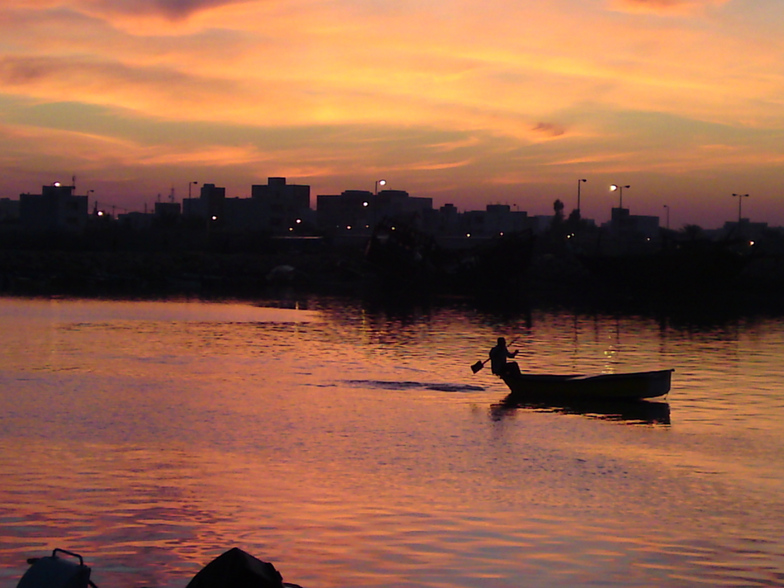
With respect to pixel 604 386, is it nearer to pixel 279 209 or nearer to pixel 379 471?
pixel 379 471

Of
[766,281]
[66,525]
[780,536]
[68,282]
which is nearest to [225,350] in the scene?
[66,525]

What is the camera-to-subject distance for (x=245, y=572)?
870 centimetres

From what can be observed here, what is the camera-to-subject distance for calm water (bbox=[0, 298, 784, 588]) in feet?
42.2

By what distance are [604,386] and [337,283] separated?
271 feet

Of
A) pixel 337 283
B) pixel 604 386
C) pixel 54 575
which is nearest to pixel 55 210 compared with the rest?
pixel 337 283

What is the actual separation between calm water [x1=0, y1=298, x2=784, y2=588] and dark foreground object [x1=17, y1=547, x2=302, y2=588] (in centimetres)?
306

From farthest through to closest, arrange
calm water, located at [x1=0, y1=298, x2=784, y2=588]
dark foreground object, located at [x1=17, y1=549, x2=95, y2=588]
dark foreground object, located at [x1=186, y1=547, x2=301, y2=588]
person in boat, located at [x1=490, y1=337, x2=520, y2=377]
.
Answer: person in boat, located at [x1=490, y1=337, x2=520, y2=377] < calm water, located at [x1=0, y1=298, x2=784, y2=588] < dark foreground object, located at [x1=186, y1=547, x2=301, y2=588] < dark foreground object, located at [x1=17, y1=549, x2=95, y2=588]

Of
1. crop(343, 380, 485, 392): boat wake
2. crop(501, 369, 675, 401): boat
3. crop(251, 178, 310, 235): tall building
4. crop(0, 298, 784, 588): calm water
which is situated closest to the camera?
crop(0, 298, 784, 588): calm water

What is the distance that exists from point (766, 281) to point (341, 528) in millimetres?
98534

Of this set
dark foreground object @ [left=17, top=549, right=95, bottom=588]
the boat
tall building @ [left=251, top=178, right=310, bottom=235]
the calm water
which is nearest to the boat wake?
the calm water

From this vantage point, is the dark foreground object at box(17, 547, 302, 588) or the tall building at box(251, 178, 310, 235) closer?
the dark foreground object at box(17, 547, 302, 588)

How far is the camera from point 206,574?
29.0 ft

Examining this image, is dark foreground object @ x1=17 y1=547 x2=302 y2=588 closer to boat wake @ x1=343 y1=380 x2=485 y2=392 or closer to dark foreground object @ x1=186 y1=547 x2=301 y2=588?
dark foreground object @ x1=186 y1=547 x2=301 y2=588

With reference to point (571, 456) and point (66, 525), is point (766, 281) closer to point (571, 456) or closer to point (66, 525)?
point (571, 456)
